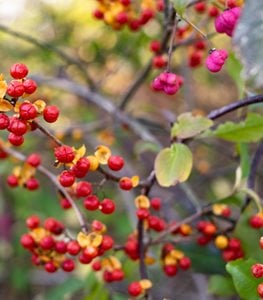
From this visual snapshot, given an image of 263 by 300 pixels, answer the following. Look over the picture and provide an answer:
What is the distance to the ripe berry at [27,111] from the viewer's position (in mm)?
1022

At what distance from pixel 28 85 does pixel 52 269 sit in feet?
1.34

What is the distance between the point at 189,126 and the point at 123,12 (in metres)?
0.50

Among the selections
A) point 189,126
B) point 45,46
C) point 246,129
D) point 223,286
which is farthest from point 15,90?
point 45,46

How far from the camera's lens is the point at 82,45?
2.84 metres

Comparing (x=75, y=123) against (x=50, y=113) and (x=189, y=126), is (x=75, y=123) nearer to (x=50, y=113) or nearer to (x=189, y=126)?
(x=189, y=126)

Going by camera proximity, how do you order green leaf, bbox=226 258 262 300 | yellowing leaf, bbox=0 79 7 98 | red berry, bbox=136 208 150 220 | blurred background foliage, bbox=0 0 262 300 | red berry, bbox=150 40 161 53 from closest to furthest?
yellowing leaf, bbox=0 79 7 98 → green leaf, bbox=226 258 262 300 → red berry, bbox=136 208 150 220 → red berry, bbox=150 40 161 53 → blurred background foliage, bbox=0 0 262 300

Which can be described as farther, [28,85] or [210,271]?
[210,271]

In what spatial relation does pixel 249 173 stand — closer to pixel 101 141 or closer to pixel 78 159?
pixel 78 159

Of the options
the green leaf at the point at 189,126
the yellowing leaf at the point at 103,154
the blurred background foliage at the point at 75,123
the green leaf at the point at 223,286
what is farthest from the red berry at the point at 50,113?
the blurred background foliage at the point at 75,123

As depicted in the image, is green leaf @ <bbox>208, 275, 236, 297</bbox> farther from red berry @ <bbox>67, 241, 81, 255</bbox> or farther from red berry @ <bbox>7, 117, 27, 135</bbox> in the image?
red berry @ <bbox>7, 117, 27, 135</bbox>

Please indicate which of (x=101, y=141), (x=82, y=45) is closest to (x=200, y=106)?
(x=82, y=45)

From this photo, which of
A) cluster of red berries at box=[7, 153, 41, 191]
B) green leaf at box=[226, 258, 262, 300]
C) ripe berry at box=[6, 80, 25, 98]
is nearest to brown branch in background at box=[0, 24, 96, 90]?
cluster of red berries at box=[7, 153, 41, 191]

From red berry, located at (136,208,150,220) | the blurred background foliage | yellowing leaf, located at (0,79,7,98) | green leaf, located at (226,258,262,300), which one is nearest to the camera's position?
yellowing leaf, located at (0,79,7,98)

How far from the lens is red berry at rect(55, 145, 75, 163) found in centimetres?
106
